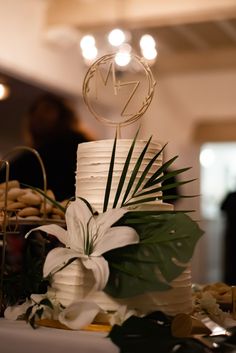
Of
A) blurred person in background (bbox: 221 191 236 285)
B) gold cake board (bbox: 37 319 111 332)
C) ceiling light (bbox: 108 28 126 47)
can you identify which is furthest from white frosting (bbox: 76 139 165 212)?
blurred person in background (bbox: 221 191 236 285)

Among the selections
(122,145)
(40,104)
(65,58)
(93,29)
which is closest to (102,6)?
(93,29)

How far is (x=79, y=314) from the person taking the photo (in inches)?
39.4

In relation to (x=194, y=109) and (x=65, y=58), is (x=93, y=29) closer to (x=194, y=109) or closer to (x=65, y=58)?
(x=65, y=58)

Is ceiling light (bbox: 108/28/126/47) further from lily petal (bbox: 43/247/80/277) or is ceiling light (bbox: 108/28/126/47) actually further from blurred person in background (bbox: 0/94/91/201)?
lily petal (bbox: 43/247/80/277)

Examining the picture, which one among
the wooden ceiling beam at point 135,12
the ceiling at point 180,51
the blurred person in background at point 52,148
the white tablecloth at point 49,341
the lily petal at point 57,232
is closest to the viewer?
the white tablecloth at point 49,341

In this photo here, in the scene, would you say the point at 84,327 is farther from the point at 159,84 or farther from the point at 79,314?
the point at 159,84

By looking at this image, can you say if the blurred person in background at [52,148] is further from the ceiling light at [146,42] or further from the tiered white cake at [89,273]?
the ceiling light at [146,42]

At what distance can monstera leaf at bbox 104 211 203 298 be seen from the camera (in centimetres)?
98

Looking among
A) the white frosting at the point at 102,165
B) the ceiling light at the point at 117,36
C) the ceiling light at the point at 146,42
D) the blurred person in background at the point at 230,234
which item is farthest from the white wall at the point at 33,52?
the white frosting at the point at 102,165

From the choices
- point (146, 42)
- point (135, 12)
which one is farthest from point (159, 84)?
point (146, 42)

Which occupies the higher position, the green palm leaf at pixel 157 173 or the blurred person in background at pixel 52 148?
the blurred person in background at pixel 52 148

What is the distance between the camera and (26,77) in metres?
4.27

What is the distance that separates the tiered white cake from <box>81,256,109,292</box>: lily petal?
48 mm

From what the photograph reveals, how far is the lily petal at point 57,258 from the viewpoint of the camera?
98cm
